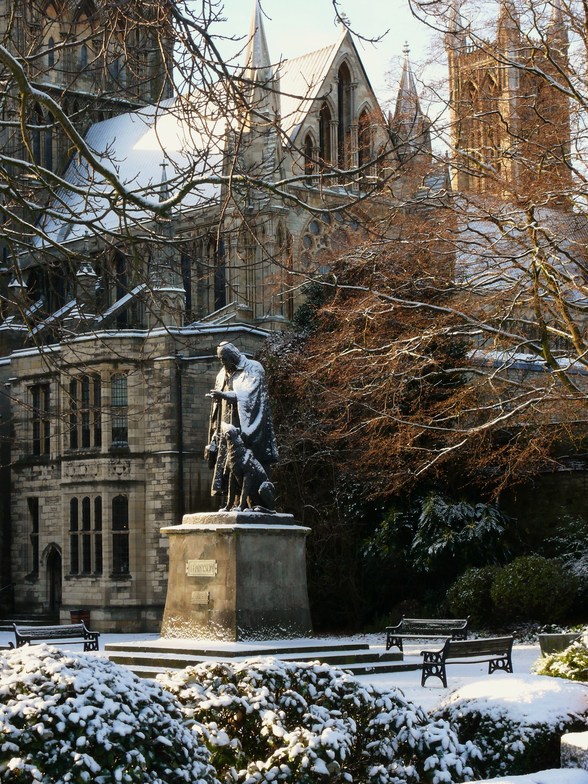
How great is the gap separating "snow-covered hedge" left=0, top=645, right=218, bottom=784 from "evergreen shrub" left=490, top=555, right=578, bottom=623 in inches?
730

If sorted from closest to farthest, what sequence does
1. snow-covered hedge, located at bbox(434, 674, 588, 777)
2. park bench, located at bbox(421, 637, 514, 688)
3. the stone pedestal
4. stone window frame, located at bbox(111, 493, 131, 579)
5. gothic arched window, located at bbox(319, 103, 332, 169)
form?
snow-covered hedge, located at bbox(434, 674, 588, 777) → the stone pedestal → park bench, located at bbox(421, 637, 514, 688) → stone window frame, located at bbox(111, 493, 131, 579) → gothic arched window, located at bbox(319, 103, 332, 169)

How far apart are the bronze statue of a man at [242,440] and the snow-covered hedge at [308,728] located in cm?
801

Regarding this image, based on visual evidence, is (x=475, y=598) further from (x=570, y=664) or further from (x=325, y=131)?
A: (x=325, y=131)

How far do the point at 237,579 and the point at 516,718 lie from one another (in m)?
7.06

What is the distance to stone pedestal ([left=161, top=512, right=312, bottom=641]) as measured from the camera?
50.4ft

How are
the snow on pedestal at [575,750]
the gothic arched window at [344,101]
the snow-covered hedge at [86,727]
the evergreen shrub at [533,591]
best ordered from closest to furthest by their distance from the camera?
the snow-covered hedge at [86,727] < the snow on pedestal at [575,750] < the evergreen shrub at [533,591] < the gothic arched window at [344,101]

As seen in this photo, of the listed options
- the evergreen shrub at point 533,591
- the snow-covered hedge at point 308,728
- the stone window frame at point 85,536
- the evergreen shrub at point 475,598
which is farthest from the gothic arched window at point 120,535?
the snow-covered hedge at point 308,728

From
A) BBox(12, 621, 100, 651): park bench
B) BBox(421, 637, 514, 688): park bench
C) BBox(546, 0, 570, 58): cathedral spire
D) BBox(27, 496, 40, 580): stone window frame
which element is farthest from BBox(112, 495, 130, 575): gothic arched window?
BBox(546, 0, 570, 58): cathedral spire

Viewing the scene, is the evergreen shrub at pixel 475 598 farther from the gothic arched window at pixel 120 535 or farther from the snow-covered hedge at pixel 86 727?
the snow-covered hedge at pixel 86 727

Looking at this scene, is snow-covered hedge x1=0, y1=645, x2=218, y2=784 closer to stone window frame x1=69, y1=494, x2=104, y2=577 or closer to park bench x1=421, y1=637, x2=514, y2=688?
park bench x1=421, y1=637, x2=514, y2=688

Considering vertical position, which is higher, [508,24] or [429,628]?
[508,24]

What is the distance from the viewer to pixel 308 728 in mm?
7578

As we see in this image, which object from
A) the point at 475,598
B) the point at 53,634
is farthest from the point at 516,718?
the point at 475,598

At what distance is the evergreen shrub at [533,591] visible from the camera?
80.2ft
